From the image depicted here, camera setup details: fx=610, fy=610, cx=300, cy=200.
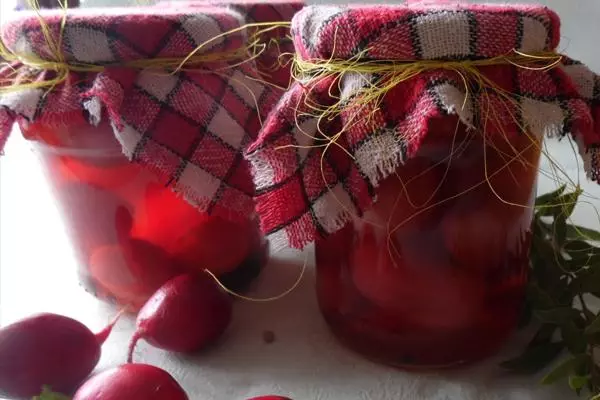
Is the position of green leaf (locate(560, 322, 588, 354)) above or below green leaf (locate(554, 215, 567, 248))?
below

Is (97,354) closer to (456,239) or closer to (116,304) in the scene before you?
(116,304)

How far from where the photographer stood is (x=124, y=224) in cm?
39

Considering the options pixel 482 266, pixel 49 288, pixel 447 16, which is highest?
pixel 447 16

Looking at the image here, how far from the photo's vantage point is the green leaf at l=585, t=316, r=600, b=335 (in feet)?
1.05

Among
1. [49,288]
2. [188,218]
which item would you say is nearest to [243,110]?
[188,218]

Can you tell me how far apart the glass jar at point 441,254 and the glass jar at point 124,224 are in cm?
8

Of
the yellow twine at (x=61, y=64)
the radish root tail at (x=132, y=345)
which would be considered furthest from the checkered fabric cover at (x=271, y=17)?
the radish root tail at (x=132, y=345)

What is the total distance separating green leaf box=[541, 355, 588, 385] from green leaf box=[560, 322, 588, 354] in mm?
18

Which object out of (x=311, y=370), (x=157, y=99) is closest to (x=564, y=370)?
(x=311, y=370)

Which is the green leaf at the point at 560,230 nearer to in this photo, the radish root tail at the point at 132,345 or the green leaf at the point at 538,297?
the green leaf at the point at 538,297

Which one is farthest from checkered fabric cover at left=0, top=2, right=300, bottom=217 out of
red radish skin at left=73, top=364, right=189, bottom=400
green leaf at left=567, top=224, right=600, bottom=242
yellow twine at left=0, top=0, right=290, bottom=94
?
green leaf at left=567, top=224, right=600, bottom=242

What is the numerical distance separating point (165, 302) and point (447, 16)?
0.72ft

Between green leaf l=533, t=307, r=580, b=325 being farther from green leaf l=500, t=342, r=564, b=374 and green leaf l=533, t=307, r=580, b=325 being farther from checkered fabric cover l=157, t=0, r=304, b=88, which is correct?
checkered fabric cover l=157, t=0, r=304, b=88

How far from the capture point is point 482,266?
1.10 feet
